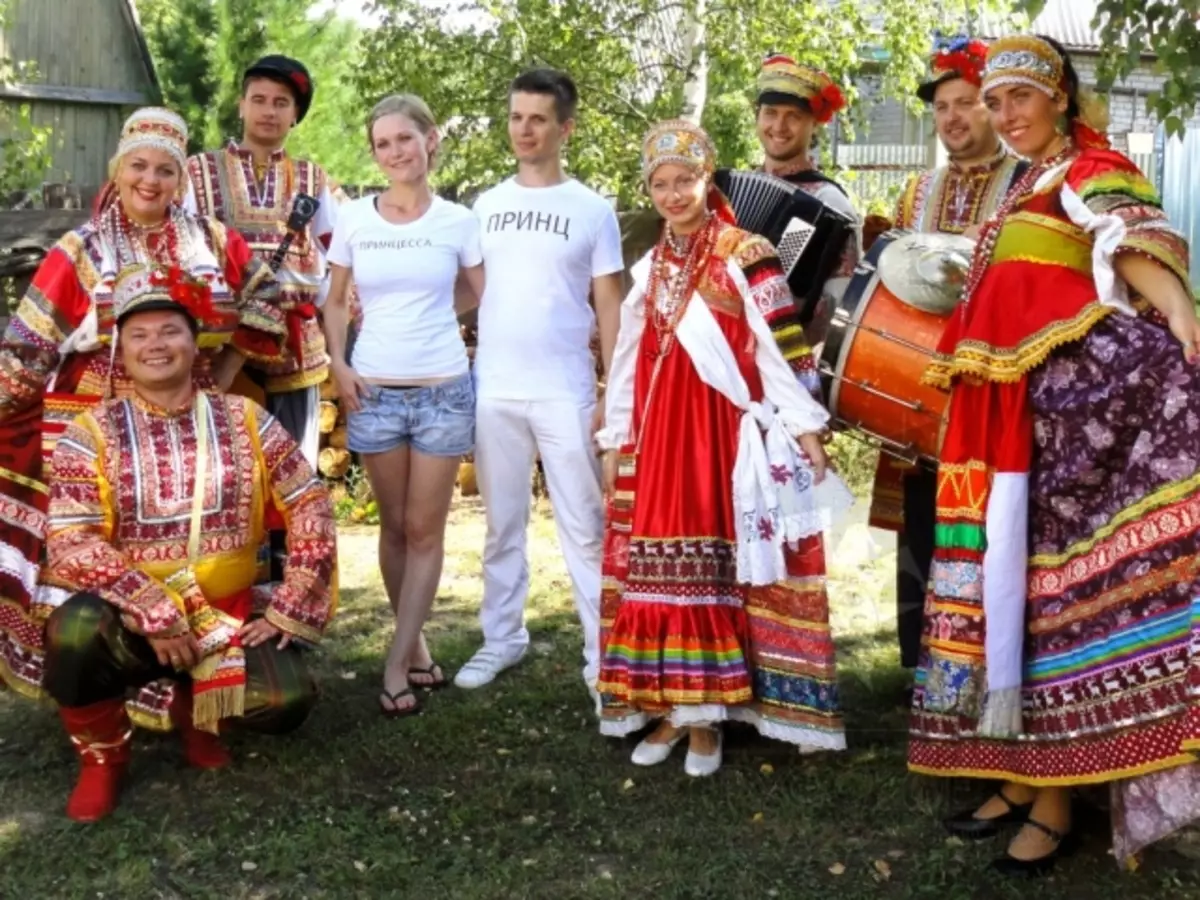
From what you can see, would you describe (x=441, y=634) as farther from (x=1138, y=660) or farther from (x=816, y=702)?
(x=1138, y=660)

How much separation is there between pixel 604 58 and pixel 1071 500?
656 cm

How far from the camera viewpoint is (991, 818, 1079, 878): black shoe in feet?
11.6

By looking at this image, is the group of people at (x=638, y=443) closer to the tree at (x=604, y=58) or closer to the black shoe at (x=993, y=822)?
the black shoe at (x=993, y=822)

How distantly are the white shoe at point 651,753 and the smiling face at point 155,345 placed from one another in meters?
1.80

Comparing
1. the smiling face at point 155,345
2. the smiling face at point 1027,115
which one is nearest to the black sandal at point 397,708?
the smiling face at point 155,345

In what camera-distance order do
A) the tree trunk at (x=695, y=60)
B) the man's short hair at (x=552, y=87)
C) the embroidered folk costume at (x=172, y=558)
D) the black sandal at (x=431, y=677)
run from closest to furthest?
the embroidered folk costume at (x=172, y=558) → the man's short hair at (x=552, y=87) → the black sandal at (x=431, y=677) → the tree trunk at (x=695, y=60)

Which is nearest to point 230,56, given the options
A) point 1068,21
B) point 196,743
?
point 1068,21

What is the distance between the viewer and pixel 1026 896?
3.44 meters

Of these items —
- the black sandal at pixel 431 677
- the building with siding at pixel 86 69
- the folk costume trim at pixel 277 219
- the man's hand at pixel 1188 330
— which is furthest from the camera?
the building with siding at pixel 86 69

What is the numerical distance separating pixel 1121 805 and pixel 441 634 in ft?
9.89

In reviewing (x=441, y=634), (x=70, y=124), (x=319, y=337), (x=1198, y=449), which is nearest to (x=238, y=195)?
(x=319, y=337)

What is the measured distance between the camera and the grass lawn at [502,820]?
354 centimetres

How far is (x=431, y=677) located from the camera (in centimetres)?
498

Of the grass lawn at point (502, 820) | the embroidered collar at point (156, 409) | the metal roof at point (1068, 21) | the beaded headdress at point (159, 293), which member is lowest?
the grass lawn at point (502, 820)
